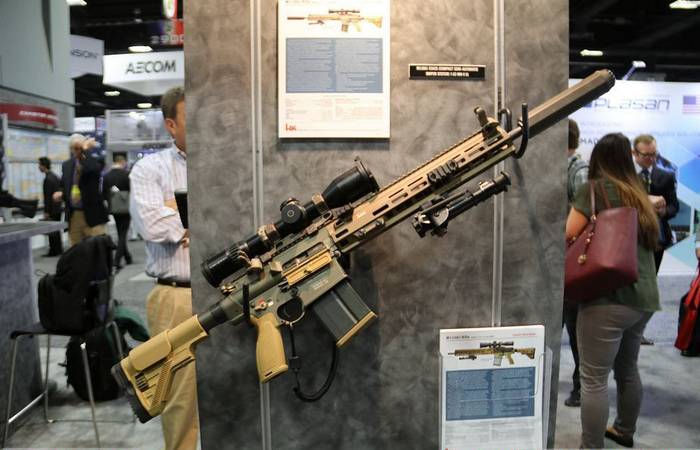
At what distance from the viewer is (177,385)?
2.11 m

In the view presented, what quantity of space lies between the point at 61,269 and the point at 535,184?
230 cm

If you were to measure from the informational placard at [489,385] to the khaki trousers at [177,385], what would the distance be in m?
1.04

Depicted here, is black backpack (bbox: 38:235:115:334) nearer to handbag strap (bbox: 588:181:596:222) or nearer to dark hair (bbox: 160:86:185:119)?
dark hair (bbox: 160:86:185:119)

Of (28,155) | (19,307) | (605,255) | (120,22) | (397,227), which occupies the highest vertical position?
(120,22)

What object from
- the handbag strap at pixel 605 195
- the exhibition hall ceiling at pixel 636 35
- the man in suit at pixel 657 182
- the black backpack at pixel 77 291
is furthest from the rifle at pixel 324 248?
the exhibition hall ceiling at pixel 636 35

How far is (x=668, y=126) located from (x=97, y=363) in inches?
224

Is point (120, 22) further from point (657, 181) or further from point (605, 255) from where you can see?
point (605, 255)

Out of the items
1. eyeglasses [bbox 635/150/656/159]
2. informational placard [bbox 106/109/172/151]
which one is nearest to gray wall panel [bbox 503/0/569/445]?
eyeglasses [bbox 635/150/656/159]

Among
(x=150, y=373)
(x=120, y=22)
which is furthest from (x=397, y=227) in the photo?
(x=120, y=22)

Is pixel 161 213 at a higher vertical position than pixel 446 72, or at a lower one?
lower

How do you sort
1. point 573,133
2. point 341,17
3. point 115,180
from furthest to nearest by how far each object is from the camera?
point 115,180, point 573,133, point 341,17

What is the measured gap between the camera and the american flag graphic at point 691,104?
18.4ft

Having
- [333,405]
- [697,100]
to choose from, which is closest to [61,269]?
[333,405]

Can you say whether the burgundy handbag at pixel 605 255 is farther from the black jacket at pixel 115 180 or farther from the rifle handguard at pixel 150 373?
the black jacket at pixel 115 180
